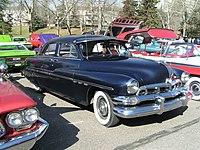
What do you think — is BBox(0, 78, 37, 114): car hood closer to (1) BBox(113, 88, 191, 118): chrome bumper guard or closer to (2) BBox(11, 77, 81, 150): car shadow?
(2) BBox(11, 77, 81, 150): car shadow

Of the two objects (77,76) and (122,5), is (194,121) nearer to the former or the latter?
(77,76)

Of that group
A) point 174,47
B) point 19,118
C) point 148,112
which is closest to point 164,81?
point 148,112

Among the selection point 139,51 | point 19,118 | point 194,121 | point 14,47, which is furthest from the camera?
point 14,47

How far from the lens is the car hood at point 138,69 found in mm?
4492

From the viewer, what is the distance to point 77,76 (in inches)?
204

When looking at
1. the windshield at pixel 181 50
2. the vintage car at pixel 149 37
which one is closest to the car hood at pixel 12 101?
the vintage car at pixel 149 37

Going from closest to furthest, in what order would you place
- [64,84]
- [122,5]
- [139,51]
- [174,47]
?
[64,84]
[174,47]
[139,51]
[122,5]

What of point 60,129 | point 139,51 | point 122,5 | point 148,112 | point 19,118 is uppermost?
point 122,5

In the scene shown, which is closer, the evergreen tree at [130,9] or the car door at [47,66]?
the car door at [47,66]

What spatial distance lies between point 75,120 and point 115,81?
1297mm

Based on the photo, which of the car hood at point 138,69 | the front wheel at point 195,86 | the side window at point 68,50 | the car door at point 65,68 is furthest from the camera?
the front wheel at point 195,86

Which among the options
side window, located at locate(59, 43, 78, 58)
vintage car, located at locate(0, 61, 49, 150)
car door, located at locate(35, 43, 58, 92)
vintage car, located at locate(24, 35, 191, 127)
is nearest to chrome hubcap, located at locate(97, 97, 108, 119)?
vintage car, located at locate(24, 35, 191, 127)

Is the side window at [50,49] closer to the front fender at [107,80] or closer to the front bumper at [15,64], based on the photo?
the front fender at [107,80]

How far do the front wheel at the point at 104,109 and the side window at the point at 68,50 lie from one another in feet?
3.84
